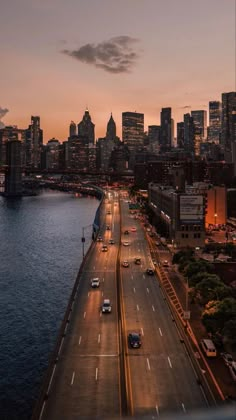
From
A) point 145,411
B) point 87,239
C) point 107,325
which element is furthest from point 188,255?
point 87,239

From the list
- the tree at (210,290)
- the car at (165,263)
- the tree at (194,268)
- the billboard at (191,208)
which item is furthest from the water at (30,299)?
the billboard at (191,208)

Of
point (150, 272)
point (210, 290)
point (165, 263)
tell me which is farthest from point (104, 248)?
point (210, 290)

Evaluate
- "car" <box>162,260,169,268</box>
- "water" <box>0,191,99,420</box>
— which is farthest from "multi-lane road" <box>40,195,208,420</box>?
"car" <box>162,260,169,268</box>

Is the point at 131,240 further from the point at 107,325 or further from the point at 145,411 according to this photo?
the point at 145,411

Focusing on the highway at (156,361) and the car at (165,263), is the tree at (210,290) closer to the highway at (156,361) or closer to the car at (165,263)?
the highway at (156,361)

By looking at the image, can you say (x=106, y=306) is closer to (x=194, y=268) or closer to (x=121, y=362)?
(x=121, y=362)

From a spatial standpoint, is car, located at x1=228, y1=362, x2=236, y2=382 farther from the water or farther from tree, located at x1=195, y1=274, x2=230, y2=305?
the water
